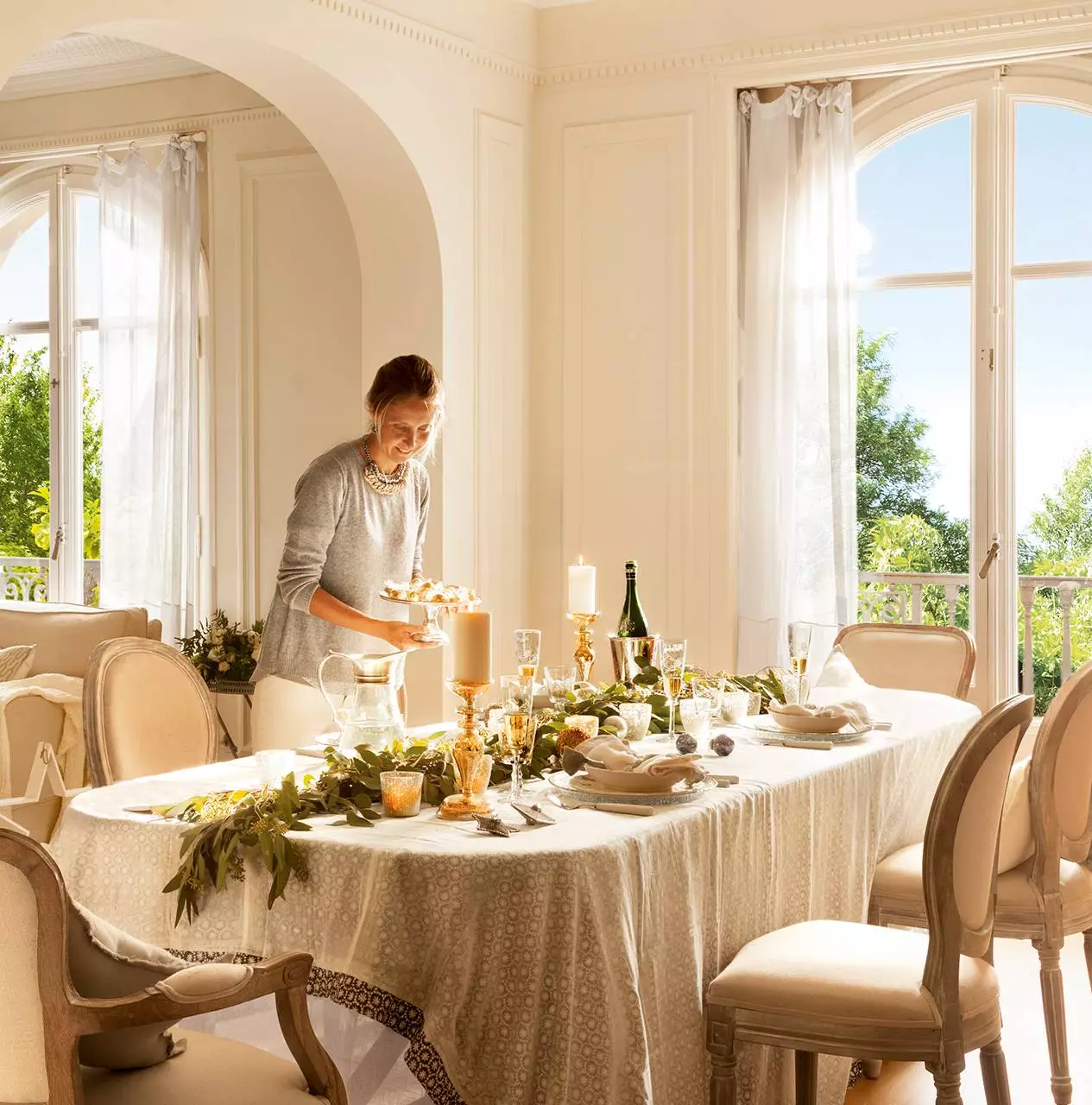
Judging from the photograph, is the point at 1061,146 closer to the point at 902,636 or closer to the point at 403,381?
the point at 902,636

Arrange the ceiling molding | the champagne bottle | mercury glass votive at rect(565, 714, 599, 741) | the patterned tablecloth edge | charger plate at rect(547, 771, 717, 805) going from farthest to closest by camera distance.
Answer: the ceiling molding
the champagne bottle
mercury glass votive at rect(565, 714, 599, 741)
charger plate at rect(547, 771, 717, 805)
the patterned tablecloth edge

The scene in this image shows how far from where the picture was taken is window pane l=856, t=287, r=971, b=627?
5375 millimetres

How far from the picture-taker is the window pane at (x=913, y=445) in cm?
538

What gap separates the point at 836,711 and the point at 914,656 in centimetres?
129

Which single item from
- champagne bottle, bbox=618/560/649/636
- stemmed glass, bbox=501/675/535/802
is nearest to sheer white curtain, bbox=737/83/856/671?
champagne bottle, bbox=618/560/649/636

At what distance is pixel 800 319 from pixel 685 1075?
11.6 ft

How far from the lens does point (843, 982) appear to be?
A: 237cm

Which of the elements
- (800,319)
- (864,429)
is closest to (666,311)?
(800,319)

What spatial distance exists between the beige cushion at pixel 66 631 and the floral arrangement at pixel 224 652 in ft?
1.32

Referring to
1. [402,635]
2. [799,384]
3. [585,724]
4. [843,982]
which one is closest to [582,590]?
[402,635]

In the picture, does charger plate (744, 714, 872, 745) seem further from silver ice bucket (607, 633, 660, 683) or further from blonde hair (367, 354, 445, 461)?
blonde hair (367, 354, 445, 461)

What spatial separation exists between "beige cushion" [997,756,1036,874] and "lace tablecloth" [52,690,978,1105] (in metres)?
0.75

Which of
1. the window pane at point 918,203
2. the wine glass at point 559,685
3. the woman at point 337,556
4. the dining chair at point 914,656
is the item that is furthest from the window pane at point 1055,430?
the wine glass at point 559,685

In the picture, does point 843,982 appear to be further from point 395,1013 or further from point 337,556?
point 337,556
